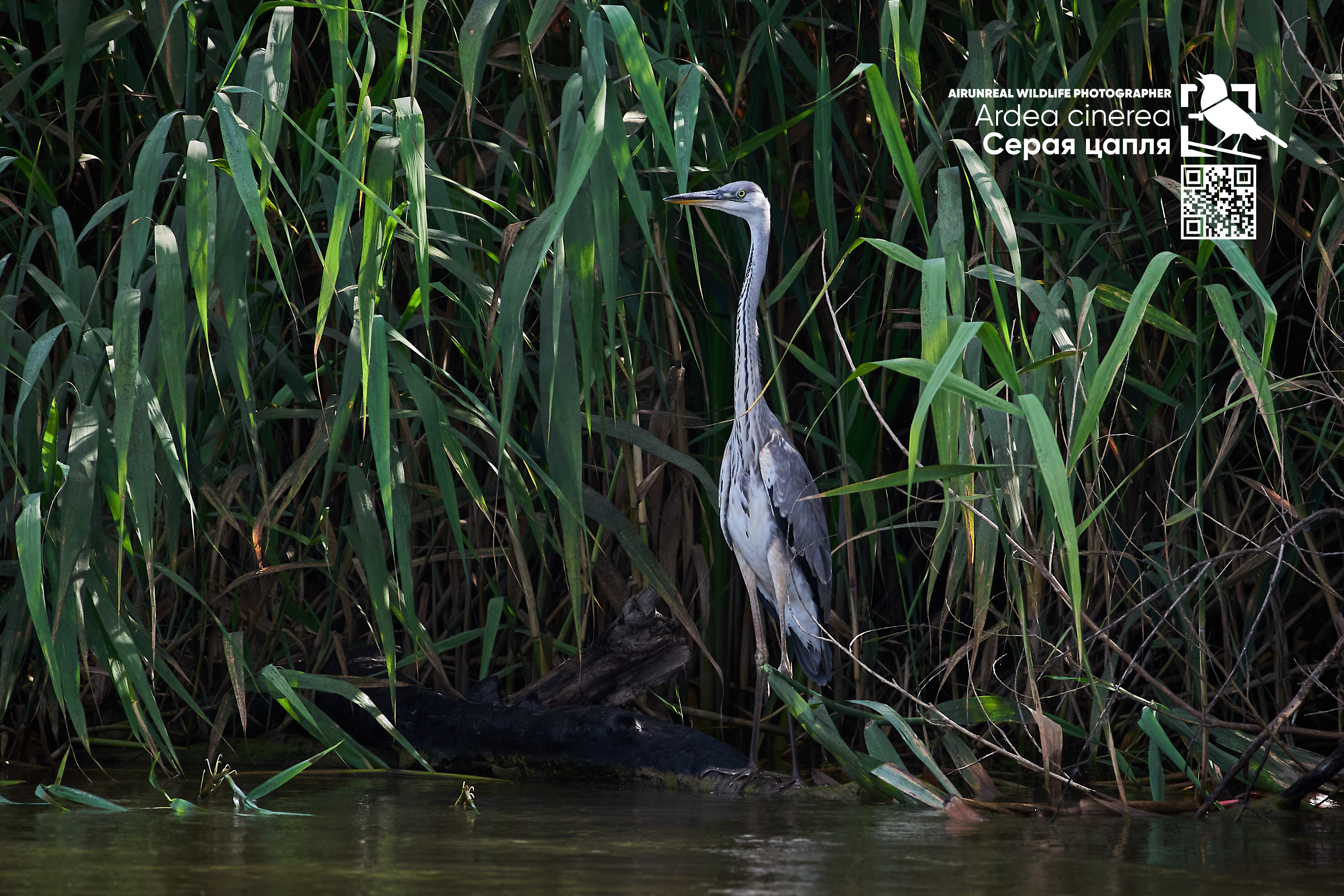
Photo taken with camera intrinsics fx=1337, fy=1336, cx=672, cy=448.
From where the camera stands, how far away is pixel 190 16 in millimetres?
2766

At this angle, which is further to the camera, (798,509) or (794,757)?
(798,509)

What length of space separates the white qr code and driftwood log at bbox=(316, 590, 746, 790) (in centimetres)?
151

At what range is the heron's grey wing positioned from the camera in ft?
10.9

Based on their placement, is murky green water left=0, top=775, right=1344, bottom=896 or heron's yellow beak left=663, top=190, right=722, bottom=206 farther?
heron's yellow beak left=663, top=190, right=722, bottom=206

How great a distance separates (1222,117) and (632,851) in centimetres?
197

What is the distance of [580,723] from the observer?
3.15 metres

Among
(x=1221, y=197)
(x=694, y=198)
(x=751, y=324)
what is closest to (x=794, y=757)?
(x=751, y=324)

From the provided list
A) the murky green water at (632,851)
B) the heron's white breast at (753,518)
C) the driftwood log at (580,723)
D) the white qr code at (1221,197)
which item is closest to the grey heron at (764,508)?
the heron's white breast at (753,518)

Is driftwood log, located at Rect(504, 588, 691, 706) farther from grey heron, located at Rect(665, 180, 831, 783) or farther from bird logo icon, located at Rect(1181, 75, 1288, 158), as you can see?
bird logo icon, located at Rect(1181, 75, 1288, 158)

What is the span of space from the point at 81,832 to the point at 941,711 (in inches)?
69.2

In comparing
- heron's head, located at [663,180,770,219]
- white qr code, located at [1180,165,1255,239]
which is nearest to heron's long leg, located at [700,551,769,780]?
heron's head, located at [663,180,770,219]

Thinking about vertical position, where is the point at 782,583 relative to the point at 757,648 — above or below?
above

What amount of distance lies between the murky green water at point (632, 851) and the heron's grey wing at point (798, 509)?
737mm

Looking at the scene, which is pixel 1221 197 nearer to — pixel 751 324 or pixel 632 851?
pixel 751 324
